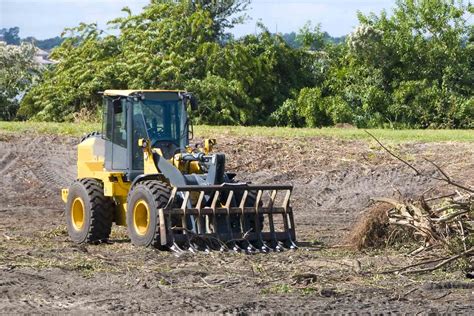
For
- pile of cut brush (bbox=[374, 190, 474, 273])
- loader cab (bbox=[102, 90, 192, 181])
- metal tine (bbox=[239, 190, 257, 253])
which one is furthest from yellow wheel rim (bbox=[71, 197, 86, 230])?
pile of cut brush (bbox=[374, 190, 474, 273])

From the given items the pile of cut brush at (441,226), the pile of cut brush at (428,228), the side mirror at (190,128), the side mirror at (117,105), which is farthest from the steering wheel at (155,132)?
the pile of cut brush at (441,226)

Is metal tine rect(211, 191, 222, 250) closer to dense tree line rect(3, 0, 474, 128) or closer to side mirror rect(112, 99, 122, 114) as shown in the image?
side mirror rect(112, 99, 122, 114)

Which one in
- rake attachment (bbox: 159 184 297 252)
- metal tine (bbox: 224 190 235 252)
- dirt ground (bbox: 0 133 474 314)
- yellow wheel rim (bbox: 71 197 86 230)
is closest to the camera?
dirt ground (bbox: 0 133 474 314)

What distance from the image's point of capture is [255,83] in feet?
119

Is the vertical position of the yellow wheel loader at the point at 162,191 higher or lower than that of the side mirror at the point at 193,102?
lower

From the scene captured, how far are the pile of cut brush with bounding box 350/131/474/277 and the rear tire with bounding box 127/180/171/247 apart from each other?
2.73 metres

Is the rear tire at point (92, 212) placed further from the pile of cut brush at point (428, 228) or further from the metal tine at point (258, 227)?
the pile of cut brush at point (428, 228)

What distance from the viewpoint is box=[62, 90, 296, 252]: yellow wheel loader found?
15.4 metres

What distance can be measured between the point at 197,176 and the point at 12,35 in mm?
92109

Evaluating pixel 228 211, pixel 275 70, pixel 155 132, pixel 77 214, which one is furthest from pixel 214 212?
pixel 275 70

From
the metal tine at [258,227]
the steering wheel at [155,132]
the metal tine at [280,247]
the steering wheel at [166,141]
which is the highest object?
the steering wheel at [155,132]

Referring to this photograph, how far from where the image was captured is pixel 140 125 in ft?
54.5

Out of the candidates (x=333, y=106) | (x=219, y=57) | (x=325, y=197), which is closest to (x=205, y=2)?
(x=219, y=57)

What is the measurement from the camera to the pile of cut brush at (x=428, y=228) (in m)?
13.1
